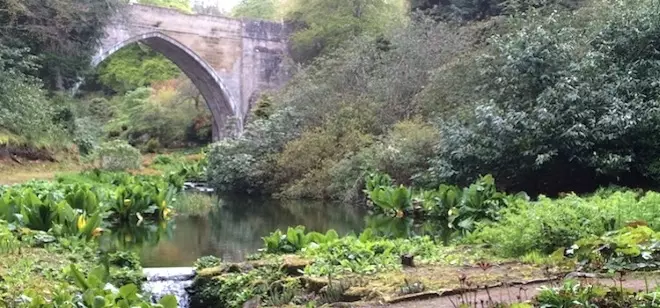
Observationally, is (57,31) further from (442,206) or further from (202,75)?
(442,206)

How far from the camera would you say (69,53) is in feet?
77.2

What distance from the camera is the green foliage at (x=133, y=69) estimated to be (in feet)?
128

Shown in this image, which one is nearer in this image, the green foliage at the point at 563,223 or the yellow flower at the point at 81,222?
the green foliage at the point at 563,223

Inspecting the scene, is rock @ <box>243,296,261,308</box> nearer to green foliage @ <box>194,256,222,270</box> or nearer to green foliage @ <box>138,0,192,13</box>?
green foliage @ <box>194,256,222,270</box>

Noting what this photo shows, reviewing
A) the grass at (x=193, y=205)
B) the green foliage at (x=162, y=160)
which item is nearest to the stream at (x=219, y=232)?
the grass at (x=193, y=205)

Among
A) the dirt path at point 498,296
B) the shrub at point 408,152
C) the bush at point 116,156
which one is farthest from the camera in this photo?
the bush at point 116,156

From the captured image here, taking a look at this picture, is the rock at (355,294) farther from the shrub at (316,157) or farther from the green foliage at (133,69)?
the green foliage at (133,69)

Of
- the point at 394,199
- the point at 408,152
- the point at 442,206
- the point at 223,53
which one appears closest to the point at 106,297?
the point at 442,206

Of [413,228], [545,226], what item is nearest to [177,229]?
[413,228]

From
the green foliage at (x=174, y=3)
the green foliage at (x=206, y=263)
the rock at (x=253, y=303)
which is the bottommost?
the rock at (x=253, y=303)

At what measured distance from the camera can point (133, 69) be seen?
1555 inches

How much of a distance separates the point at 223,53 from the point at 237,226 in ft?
67.5

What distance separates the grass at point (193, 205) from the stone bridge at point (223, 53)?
1369 cm

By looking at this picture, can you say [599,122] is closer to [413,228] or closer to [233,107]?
[413,228]
